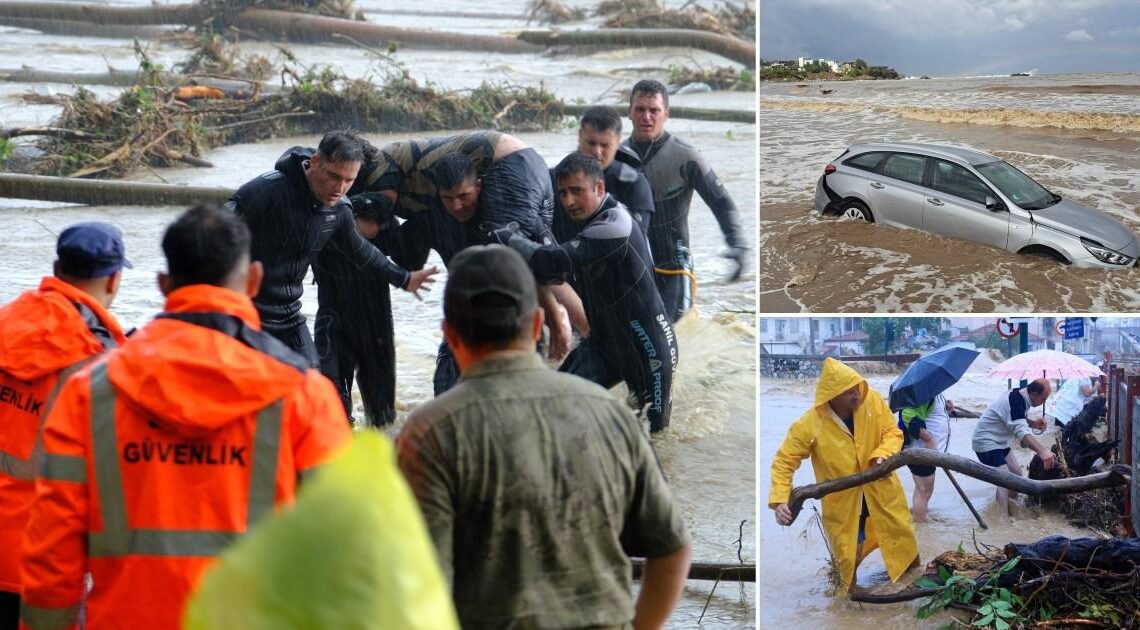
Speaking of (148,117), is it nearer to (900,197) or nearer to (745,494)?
(745,494)

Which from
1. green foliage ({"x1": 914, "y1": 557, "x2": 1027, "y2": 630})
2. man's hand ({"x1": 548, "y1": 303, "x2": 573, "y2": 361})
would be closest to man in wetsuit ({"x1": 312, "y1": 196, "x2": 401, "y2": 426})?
man's hand ({"x1": 548, "y1": 303, "x2": 573, "y2": 361})

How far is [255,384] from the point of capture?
6.54 feet

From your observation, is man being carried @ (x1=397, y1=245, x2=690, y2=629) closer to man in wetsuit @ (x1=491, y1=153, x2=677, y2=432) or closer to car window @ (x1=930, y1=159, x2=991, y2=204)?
man in wetsuit @ (x1=491, y1=153, x2=677, y2=432)

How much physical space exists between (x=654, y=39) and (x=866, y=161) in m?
2.56

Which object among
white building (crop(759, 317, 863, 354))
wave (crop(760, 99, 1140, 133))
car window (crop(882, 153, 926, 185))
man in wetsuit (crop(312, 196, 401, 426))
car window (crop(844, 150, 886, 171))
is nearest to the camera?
man in wetsuit (crop(312, 196, 401, 426))

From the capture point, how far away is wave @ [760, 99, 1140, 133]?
931 centimetres

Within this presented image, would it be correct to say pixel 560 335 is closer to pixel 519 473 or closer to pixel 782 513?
pixel 782 513

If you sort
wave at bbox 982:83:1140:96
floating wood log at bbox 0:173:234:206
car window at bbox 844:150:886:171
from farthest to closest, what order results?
wave at bbox 982:83:1140:96 < car window at bbox 844:150:886:171 < floating wood log at bbox 0:173:234:206

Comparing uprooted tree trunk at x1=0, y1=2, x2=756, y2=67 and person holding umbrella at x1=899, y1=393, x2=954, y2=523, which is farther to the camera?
person holding umbrella at x1=899, y1=393, x2=954, y2=523

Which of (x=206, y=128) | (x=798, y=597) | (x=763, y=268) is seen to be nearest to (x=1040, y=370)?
(x=798, y=597)

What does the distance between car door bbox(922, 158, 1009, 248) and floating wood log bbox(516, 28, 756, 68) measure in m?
2.16

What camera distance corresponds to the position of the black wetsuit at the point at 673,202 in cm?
469

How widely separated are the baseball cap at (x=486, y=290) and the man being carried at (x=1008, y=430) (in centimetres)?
384

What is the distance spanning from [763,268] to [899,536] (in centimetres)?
204
